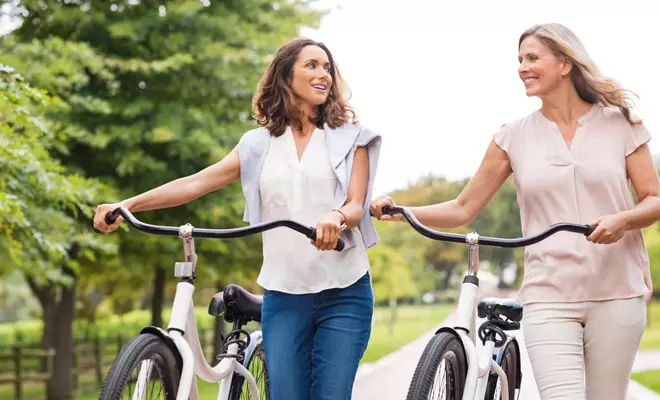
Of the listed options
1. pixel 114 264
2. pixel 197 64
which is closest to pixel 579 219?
pixel 197 64

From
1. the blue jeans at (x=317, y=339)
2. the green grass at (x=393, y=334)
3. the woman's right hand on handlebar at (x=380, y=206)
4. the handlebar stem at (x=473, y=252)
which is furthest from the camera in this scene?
the green grass at (x=393, y=334)

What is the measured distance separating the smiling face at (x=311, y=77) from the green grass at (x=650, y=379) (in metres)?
9.88

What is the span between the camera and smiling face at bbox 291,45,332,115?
14.3 feet

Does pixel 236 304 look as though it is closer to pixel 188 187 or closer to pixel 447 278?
pixel 188 187

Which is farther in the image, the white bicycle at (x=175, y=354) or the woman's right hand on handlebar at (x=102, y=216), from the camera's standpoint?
the woman's right hand on handlebar at (x=102, y=216)

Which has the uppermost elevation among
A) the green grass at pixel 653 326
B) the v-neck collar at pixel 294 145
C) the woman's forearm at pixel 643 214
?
the v-neck collar at pixel 294 145

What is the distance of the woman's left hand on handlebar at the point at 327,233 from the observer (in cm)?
382

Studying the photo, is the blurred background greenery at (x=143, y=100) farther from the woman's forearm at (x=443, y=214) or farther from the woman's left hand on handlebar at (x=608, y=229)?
the woman's left hand on handlebar at (x=608, y=229)

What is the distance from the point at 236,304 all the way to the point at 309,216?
0.77 meters

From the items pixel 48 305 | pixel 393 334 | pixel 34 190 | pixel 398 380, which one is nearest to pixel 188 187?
pixel 34 190

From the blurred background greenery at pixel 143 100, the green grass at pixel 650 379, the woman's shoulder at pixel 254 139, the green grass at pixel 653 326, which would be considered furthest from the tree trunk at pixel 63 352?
the green grass at pixel 653 326

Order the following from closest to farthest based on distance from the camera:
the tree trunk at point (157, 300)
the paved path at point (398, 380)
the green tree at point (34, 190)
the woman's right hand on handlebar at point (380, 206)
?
1. the woman's right hand on handlebar at point (380, 206)
2. the green tree at point (34, 190)
3. the paved path at point (398, 380)
4. the tree trunk at point (157, 300)

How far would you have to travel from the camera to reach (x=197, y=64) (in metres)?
14.9

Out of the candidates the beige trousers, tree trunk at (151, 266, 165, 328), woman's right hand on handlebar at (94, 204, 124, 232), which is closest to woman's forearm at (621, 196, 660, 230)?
the beige trousers
